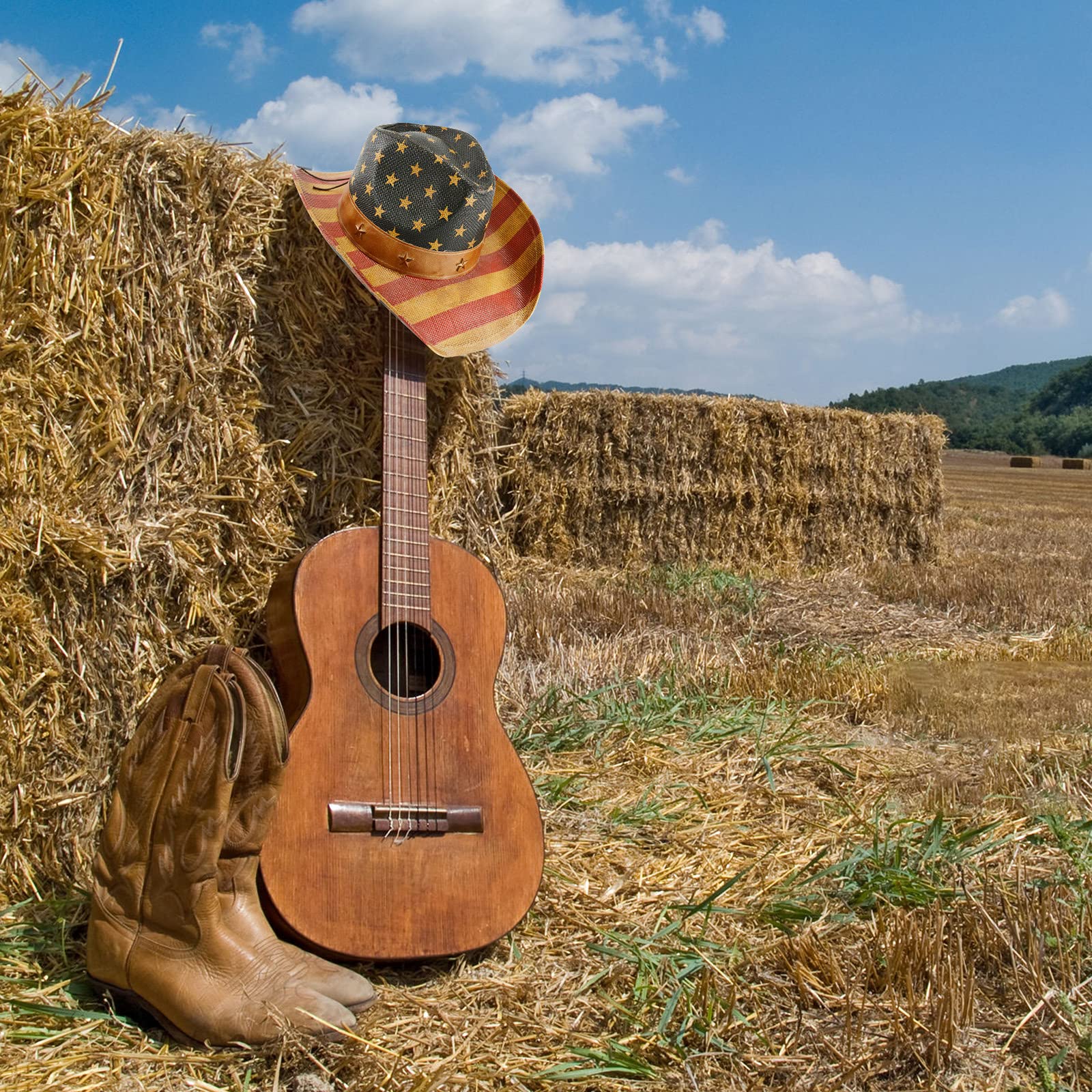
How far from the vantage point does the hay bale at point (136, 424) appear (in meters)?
2.75

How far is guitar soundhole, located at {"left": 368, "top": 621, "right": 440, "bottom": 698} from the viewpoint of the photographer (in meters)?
2.79

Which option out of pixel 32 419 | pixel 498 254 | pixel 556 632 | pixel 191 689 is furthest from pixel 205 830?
pixel 556 632

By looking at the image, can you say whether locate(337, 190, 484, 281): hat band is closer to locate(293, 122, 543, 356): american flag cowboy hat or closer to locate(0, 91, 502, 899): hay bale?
locate(293, 122, 543, 356): american flag cowboy hat

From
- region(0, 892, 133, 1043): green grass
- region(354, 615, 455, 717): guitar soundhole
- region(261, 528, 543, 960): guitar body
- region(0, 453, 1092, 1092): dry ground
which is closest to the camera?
region(0, 453, 1092, 1092): dry ground

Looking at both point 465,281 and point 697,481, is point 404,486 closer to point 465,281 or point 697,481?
point 465,281

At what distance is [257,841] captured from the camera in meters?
2.30

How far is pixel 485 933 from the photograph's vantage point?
251 centimetres

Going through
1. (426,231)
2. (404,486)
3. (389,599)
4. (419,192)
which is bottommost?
(389,599)

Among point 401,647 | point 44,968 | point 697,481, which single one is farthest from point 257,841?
point 697,481

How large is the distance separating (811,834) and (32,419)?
8.79ft

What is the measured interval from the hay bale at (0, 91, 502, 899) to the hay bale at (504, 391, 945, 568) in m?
4.72

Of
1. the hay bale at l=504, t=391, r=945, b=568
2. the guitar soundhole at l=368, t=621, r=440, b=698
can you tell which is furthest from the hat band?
the hay bale at l=504, t=391, r=945, b=568

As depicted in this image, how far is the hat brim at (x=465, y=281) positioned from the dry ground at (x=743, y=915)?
160cm

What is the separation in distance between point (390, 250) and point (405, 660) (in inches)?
53.4
